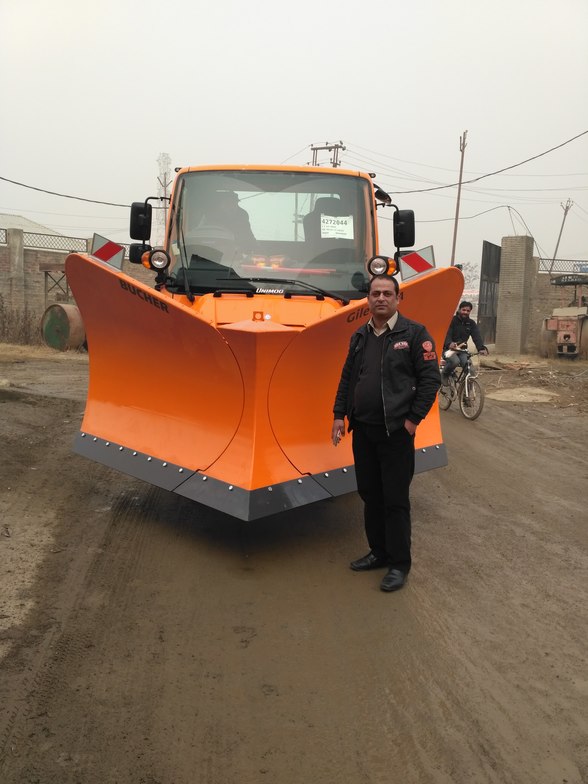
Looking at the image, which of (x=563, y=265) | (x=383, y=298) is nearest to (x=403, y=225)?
(x=383, y=298)

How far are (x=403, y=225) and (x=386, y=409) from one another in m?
2.57

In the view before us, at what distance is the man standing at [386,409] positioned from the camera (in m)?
4.27

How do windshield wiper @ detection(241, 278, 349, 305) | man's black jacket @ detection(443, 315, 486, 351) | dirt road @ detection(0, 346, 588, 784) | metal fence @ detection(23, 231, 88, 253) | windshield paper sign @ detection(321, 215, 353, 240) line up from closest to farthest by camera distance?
dirt road @ detection(0, 346, 588, 784), windshield wiper @ detection(241, 278, 349, 305), windshield paper sign @ detection(321, 215, 353, 240), man's black jacket @ detection(443, 315, 486, 351), metal fence @ detection(23, 231, 88, 253)

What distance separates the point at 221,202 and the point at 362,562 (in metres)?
3.34

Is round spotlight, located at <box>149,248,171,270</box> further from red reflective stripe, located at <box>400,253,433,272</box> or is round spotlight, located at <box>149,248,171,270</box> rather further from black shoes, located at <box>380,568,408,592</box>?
black shoes, located at <box>380,568,408,592</box>

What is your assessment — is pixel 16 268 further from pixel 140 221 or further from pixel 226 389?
pixel 226 389

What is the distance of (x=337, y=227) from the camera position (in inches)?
243

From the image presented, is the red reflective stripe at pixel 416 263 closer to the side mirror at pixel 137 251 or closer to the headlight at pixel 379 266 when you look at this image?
the headlight at pixel 379 266

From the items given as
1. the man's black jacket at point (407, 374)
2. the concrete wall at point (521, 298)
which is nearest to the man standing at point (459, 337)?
the man's black jacket at point (407, 374)

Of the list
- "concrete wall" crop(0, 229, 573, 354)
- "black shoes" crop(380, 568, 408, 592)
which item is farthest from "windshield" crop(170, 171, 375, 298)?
"concrete wall" crop(0, 229, 573, 354)

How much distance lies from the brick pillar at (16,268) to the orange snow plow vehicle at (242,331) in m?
22.5

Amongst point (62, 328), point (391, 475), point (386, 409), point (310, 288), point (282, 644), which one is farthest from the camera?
point (62, 328)

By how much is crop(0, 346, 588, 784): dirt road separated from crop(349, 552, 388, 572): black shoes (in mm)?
66

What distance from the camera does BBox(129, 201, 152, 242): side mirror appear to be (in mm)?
6246
